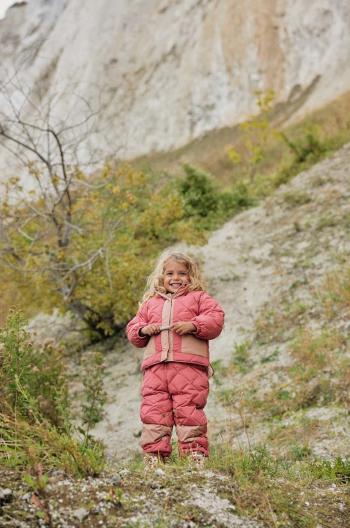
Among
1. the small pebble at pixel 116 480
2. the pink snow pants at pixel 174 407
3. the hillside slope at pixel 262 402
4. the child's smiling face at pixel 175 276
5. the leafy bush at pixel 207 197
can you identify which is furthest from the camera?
the leafy bush at pixel 207 197

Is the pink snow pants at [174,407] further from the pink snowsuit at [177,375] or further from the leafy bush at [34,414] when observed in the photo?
the leafy bush at [34,414]

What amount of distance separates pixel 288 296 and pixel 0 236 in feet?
14.4

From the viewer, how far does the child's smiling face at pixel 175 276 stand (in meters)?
4.11

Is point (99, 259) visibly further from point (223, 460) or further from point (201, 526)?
point (201, 526)

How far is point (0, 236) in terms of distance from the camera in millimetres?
9031

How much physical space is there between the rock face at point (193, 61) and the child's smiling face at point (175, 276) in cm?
2586

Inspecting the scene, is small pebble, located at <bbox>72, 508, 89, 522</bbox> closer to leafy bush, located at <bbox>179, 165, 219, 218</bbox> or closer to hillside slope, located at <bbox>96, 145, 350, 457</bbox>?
hillside slope, located at <bbox>96, 145, 350, 457</bbox>

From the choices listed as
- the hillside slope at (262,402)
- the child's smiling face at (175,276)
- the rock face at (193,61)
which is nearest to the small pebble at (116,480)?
the hillside slope at (262,402)

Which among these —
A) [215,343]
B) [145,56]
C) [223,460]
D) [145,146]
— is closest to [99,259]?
[215,343]

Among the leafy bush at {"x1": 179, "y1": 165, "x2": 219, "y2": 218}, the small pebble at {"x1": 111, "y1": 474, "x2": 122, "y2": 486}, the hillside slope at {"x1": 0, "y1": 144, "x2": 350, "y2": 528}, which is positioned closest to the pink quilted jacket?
the hillside slope at {"x1": 0, "y1": 144, "x2": 350, "y2": 528}

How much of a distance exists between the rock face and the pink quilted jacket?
2605 centimetres

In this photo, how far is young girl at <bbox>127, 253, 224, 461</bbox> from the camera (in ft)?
11.8

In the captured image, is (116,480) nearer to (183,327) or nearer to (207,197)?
(183,327)

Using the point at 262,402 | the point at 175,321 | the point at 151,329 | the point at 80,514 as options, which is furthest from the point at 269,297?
the point at 80,514
